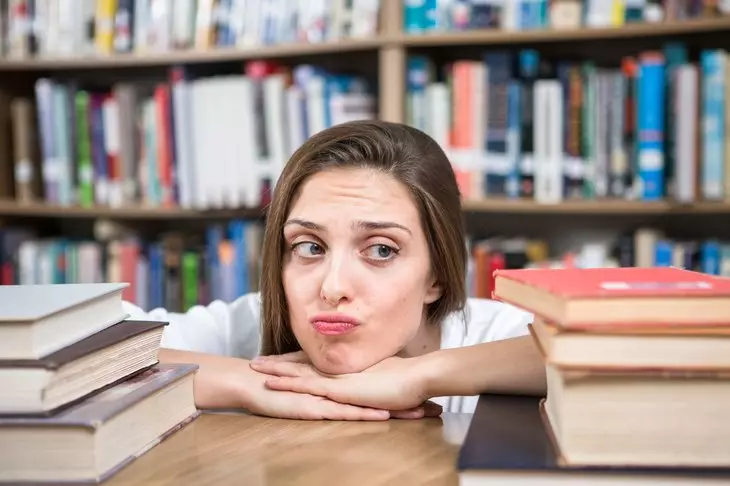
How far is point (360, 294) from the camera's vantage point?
99 cm

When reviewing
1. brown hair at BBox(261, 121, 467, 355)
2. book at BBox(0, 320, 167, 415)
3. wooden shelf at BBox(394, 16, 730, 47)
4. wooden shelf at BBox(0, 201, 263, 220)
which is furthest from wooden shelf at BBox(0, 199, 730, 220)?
book at BBox(0, 320, 167, 415)

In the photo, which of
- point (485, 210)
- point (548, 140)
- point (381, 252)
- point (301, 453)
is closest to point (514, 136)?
point (548, 140)

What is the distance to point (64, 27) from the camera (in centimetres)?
280

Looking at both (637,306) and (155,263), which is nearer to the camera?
(637,306)

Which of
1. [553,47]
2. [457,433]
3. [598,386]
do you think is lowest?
[457,433]

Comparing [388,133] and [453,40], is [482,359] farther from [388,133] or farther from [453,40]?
[453,40]

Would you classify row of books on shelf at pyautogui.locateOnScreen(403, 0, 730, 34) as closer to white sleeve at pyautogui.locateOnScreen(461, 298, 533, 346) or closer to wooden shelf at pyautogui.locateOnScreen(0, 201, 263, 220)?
wooden shelf at pyautogui.locateOnScreen(0, 201, 263, 220)

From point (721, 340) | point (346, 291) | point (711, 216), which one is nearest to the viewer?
point (721, 340)

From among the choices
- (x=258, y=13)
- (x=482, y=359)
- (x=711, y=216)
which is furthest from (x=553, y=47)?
(x=482, y=359)

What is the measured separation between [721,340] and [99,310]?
555mm

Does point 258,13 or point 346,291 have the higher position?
point 258,13

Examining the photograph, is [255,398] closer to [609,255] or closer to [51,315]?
[51,315]

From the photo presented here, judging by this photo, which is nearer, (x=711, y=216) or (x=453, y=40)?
(x=453, y=40)

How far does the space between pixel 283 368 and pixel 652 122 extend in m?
1.52
